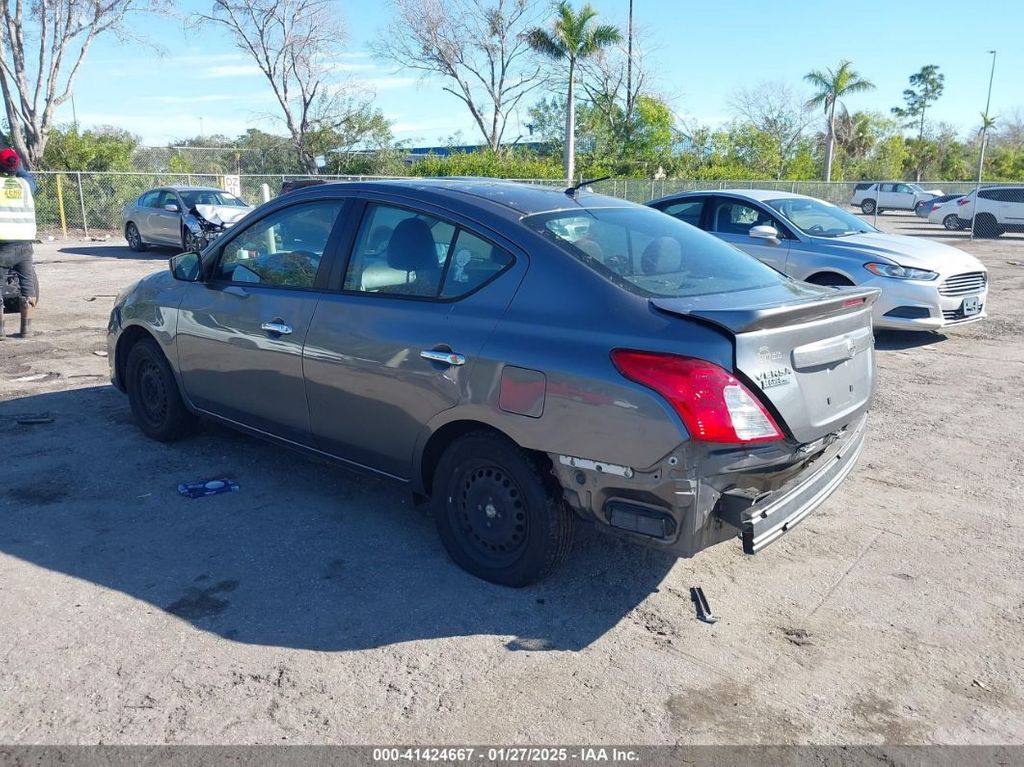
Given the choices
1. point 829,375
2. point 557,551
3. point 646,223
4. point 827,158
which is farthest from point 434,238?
point 827,158

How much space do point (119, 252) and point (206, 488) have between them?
17.4m

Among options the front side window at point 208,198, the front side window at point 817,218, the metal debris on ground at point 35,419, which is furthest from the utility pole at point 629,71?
the metal debris on ground at point 35,419

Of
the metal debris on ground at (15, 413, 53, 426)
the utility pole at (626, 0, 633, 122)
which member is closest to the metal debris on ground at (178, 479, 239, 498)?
the metal debris on ground at (15, 413, 53, 426)

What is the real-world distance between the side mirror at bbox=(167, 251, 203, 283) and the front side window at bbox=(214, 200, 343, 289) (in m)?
0.19

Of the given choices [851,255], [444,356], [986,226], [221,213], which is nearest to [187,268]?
[444,356]

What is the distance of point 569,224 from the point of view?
13.0ft

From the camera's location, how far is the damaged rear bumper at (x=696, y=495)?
10.4 ft

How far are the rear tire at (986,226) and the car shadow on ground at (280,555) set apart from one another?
26558mm

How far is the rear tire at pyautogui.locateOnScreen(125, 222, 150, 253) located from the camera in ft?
65.7

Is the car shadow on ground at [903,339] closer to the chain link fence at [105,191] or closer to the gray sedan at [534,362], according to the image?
the gray sedan at [534,362]

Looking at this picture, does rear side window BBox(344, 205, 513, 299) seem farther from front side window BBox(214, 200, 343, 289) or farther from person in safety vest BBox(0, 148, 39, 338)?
person in safety vest BBox(0, 148, 39, 338)

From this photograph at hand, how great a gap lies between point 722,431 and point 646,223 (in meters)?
1.61

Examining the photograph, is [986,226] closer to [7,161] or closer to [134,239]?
[134,239]

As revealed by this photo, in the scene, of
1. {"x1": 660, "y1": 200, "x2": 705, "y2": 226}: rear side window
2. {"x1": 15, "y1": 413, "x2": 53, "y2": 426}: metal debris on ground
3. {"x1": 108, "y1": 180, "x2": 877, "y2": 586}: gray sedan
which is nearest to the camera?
{"x1": 108, "y1": 180, "x2": 877, "y2": 586}: gray sedan
